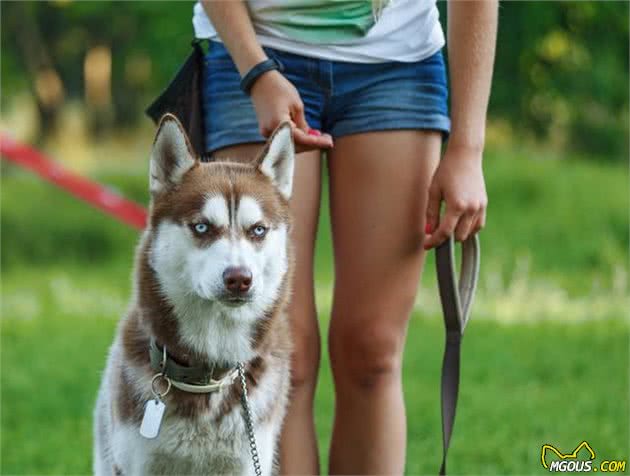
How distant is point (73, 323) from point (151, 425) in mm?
5867

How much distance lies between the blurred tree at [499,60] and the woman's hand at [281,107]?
24.5 feet

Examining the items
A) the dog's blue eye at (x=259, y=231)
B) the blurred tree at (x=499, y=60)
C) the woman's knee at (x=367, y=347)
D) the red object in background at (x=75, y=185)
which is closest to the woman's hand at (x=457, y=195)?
the woman's knee at (x=367, y=347)

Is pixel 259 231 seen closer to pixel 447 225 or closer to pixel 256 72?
pixel 256 72

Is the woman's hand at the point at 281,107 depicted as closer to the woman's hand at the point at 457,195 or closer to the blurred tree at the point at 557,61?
the woman's hand at the point at 457,195

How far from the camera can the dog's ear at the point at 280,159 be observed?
3387mm

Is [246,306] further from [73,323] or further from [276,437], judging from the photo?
[73,323]

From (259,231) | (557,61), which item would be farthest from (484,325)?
(557,61)

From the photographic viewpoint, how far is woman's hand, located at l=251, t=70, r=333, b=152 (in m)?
3.41

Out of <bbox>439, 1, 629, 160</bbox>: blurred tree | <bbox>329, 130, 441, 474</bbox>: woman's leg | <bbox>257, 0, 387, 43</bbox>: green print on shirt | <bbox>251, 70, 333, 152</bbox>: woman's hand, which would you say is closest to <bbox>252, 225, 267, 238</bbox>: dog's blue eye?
<bbox>251, 70, 333, 152</bbox>: woman's hand

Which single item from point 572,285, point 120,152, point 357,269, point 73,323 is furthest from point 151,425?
point 120,152

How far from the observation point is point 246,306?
347cm

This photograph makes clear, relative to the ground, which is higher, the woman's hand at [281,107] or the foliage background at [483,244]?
the woman's hand at [281,107]

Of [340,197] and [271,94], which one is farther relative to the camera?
[340,197]

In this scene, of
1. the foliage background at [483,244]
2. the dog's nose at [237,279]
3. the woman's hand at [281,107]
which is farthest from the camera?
the foliage background at [483,244]
